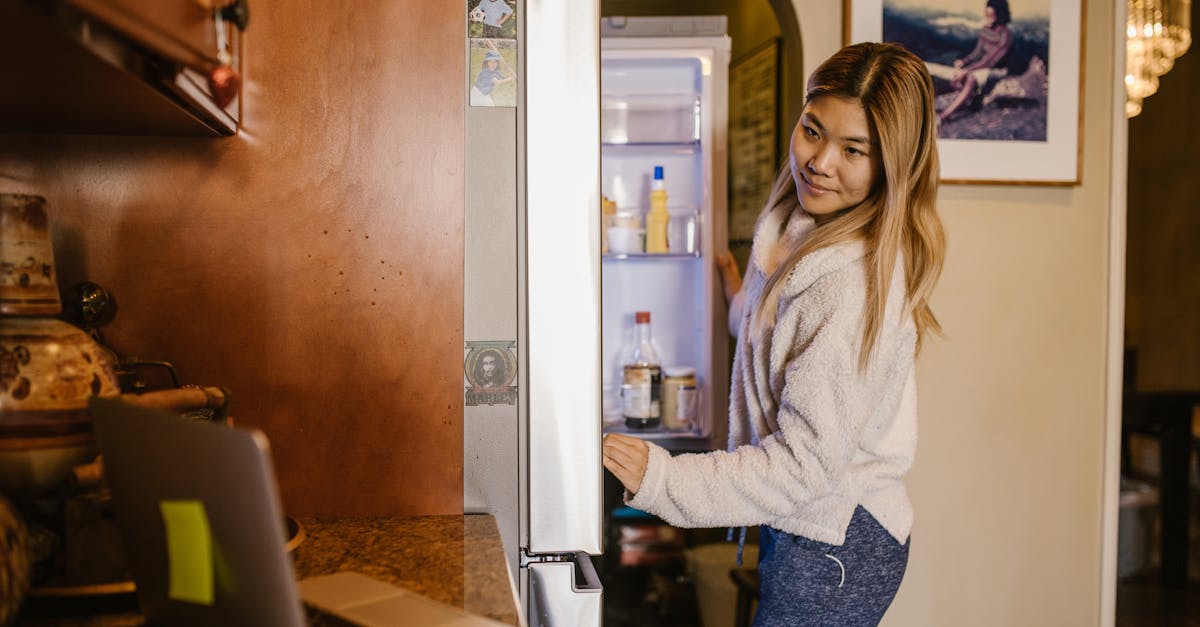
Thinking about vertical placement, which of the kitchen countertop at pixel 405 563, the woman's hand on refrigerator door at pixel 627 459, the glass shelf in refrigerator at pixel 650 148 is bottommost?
the kitchen countertop at pixel 405 563

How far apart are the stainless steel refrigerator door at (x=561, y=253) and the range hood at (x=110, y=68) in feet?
1.17

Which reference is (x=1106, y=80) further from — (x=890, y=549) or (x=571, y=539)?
(x=571, y=539)

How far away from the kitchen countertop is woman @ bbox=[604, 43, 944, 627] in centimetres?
30

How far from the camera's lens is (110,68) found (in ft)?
2.12

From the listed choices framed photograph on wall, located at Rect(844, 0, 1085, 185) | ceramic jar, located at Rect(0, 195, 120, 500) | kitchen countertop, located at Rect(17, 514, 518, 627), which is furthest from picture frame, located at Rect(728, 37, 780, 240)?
ceramic jar, located at Rect(0, 195, 120, 500)

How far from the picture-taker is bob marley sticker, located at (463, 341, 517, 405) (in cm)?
103

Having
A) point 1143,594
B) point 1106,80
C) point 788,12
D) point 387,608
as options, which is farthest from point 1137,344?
point 387,608

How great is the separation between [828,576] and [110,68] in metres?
1.11

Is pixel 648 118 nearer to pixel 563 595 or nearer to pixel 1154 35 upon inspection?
pixel 1154 35

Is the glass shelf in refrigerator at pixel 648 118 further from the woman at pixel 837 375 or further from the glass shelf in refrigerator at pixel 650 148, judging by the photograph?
the woman at pixel 837 375

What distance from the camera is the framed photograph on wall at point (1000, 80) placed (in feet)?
6.45

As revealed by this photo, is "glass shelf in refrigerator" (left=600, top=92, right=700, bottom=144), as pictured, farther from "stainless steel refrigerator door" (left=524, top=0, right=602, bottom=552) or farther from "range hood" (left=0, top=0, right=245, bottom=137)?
"range hood" (left=0, top=0, right=245, bottom=137)

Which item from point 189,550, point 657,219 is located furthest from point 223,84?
point 657,219

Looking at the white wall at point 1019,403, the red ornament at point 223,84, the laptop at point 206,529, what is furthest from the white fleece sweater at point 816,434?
the white wall at point 1019,403
